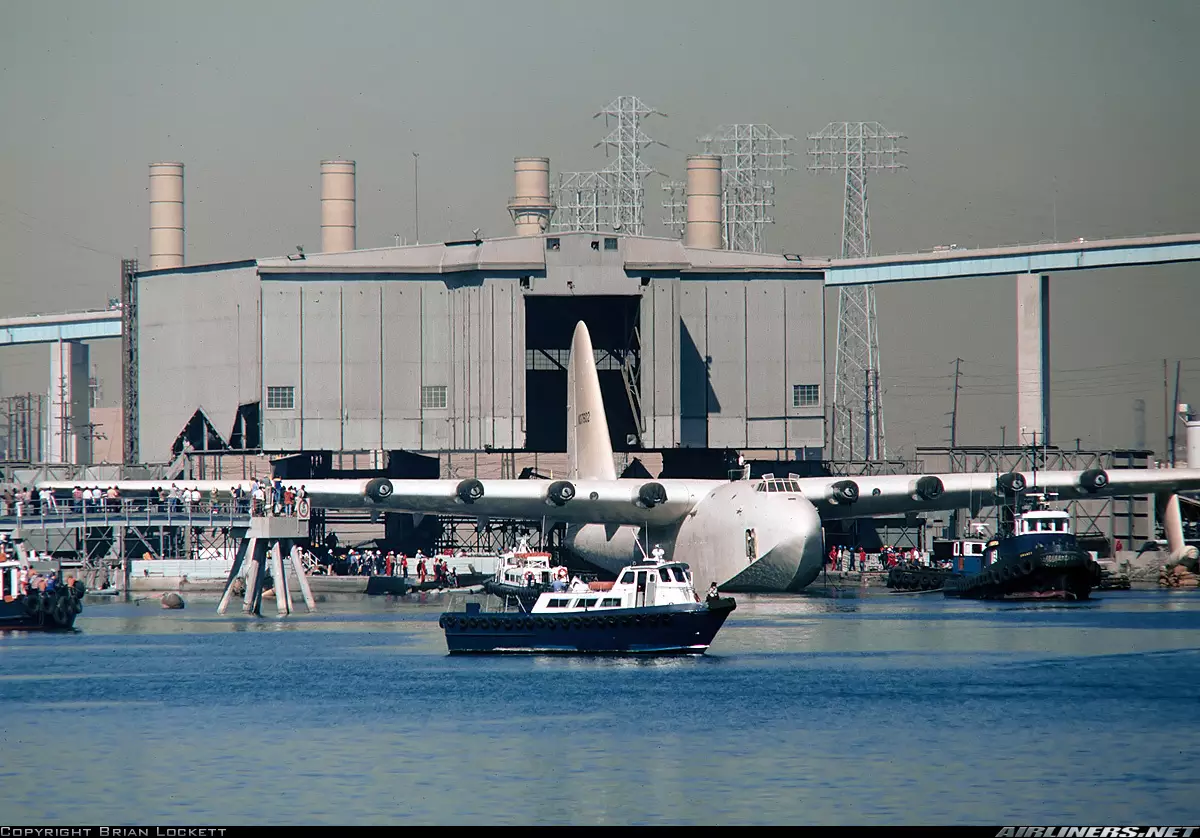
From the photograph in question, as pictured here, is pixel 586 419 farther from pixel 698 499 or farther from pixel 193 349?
pixel 193 349

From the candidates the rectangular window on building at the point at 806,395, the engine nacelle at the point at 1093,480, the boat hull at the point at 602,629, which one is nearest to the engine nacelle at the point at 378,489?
the boat hull at the point at 602,629

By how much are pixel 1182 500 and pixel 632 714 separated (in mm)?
68032

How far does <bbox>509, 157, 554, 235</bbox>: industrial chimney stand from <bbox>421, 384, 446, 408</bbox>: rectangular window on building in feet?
73.1

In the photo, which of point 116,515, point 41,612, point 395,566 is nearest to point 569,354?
point 395,566

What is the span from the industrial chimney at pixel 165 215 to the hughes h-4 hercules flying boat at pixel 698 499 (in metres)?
34.3

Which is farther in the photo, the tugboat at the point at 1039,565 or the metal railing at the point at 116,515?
the tugboat at the point at 1039,565

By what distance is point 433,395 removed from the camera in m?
90.6

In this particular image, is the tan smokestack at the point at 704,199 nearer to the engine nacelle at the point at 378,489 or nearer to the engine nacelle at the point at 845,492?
the engine nacelle at the point at 845,492

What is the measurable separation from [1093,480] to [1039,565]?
6.65 metres

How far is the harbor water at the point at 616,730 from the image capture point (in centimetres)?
2798

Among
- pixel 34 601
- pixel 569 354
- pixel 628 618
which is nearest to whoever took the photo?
pixel 628 618

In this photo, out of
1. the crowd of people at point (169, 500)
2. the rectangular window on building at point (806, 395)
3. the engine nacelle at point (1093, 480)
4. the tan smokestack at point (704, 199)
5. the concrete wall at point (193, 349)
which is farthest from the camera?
the tan smokestack at point (704, 199)

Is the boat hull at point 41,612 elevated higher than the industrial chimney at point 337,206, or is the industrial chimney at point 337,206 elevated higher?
the industrial chimney at point 337,206

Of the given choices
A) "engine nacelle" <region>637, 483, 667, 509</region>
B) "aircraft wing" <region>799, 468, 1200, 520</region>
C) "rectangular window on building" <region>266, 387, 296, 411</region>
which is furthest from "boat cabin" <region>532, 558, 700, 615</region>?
"rectangular window on building" <region>266, 387, 296, 411</region>
